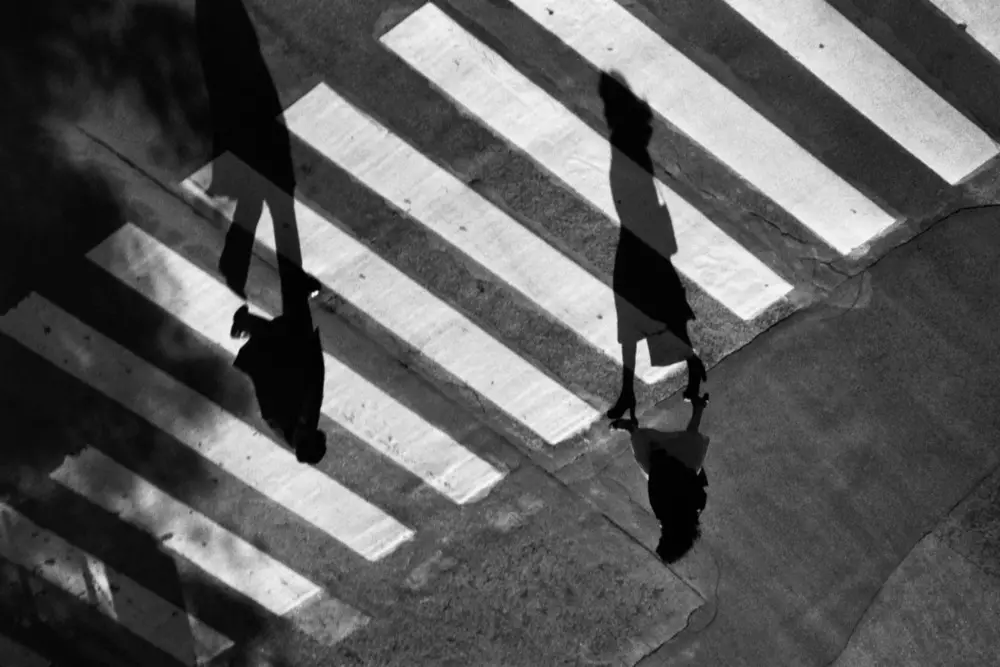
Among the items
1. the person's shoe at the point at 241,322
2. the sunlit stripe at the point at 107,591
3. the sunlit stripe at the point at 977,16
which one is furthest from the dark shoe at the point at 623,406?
the sunlit stripe at the point at 977,16

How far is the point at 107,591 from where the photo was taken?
207 inches

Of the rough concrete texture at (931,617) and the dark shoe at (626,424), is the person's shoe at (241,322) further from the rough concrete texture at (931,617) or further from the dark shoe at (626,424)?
the rough concrete texture at (931,617)

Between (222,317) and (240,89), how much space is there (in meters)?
1.68

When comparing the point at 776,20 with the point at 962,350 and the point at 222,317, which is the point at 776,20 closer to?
the point at 962,350

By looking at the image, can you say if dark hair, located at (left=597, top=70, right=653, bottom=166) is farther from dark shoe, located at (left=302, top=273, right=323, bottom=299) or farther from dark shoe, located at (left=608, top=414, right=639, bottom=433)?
dark shoe, located at (left=302, top=273, right=323, bottom=299)

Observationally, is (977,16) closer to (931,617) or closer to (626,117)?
(626,117)

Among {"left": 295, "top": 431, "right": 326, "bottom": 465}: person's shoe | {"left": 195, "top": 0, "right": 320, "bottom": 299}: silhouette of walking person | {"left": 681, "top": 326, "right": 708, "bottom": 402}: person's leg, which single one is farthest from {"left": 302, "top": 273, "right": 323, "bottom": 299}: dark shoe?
{"left": 681, "top": 326, "right": 708, "bottom": 402}: person's leg

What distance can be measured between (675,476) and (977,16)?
13.4ft

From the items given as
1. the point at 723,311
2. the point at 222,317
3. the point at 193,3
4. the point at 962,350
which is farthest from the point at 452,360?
the point at 962,350

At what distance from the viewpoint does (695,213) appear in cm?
500

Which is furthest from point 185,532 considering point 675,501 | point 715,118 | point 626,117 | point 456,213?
point 715,118

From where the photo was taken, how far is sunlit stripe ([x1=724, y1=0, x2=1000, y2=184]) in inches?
192

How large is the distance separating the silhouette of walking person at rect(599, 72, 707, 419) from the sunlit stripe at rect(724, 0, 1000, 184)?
3.69 feet

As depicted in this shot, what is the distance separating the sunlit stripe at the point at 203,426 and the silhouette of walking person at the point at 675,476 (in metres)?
1.93
